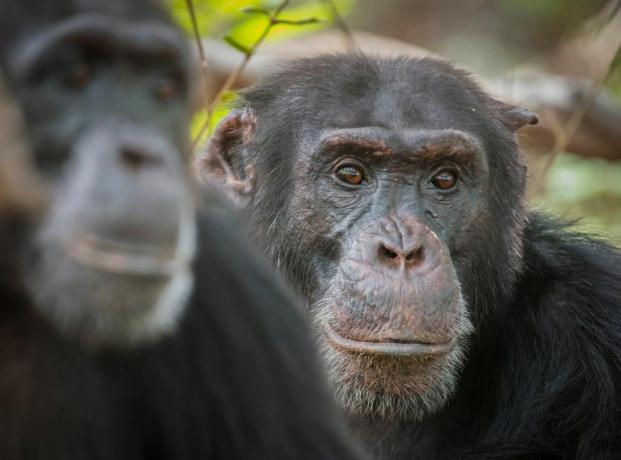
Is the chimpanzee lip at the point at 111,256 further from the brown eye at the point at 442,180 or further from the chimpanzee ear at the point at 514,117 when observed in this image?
the chimpanzee ear at the point at 514,117

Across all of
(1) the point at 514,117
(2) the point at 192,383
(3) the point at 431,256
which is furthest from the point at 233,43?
(2) the point at 192,383

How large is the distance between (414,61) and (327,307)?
→ 1.60 metres

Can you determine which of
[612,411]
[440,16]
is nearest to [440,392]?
[612,411]

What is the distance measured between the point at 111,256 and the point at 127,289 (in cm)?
12

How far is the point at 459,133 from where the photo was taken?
571cm

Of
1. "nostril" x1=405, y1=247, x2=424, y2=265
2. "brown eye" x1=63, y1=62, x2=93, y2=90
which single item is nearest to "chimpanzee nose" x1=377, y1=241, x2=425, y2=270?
"nostril" x1=405, y1=247, x2=424, y2=265

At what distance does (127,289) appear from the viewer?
10.8ft

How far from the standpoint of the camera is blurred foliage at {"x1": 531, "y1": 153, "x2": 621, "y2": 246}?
10719mm

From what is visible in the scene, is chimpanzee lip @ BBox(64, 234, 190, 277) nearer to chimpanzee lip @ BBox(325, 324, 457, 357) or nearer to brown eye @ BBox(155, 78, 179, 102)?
brown eye @ BBox(155, 78, 179, 102)

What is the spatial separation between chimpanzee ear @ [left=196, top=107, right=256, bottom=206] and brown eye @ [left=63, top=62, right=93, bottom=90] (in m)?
2.58

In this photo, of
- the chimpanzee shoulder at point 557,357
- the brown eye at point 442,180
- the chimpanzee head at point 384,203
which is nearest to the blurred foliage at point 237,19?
the chimpanzee head at point 384,203

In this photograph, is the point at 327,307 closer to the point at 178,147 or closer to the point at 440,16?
the point at 178,147

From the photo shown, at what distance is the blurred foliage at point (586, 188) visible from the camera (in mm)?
Result: 10719

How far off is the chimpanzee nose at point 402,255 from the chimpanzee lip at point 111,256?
203 cm
